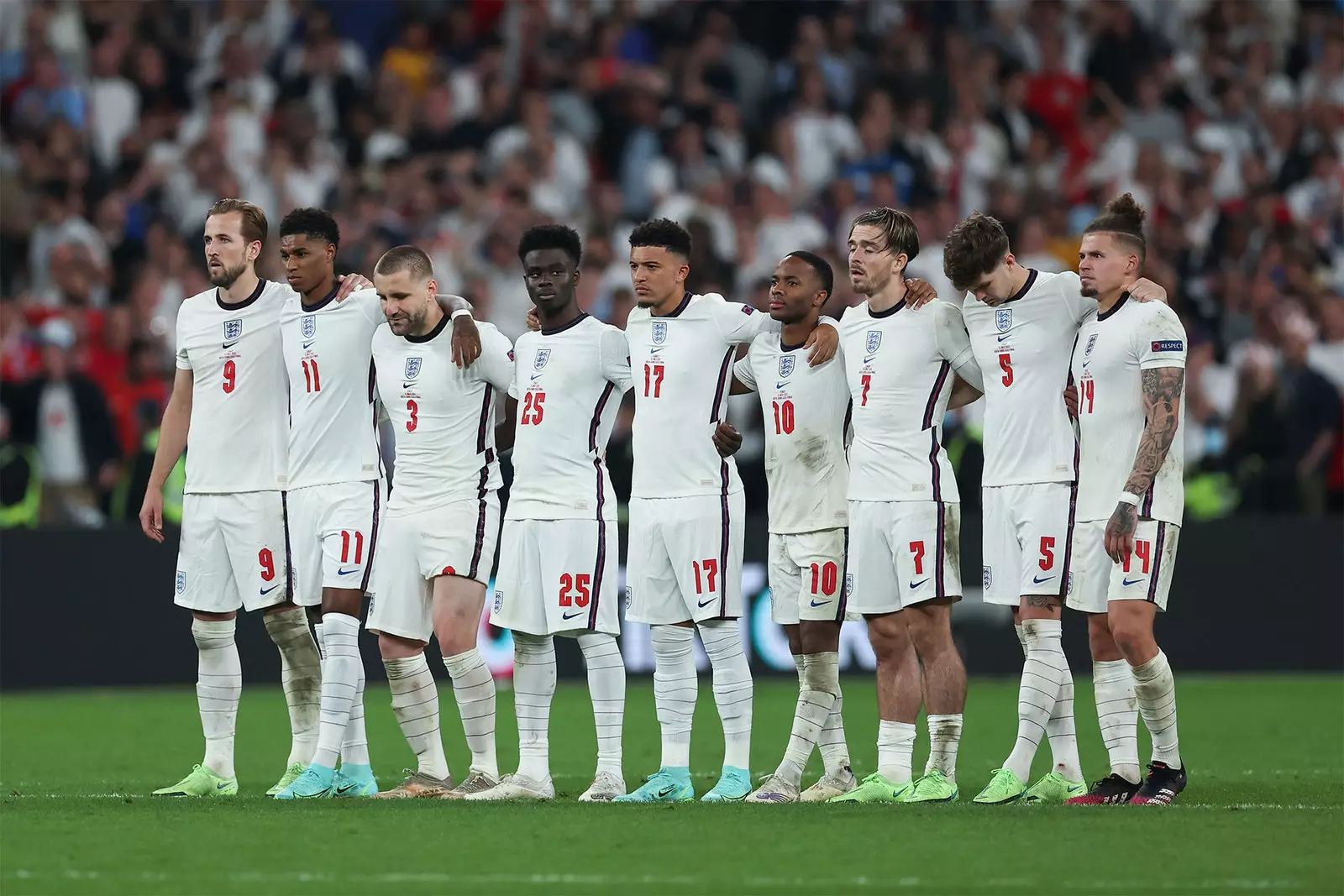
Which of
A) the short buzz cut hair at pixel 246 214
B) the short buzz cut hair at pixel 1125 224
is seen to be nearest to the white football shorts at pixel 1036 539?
the short buzz cut hair at pixel 1125 224

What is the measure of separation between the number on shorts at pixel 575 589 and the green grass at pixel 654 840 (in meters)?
0.94

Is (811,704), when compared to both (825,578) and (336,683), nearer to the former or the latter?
(825,578)

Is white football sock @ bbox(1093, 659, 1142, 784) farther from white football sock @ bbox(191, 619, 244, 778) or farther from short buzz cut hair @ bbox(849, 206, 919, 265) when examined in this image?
white football sock @ bbox(191, 619, 244, 778)

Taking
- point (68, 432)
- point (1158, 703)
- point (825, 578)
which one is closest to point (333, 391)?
point (825, 578)

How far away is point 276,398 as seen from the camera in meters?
10.8

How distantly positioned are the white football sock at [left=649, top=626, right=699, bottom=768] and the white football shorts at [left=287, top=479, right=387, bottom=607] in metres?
1.47

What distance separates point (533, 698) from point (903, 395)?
232cm

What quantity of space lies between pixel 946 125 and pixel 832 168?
167cm

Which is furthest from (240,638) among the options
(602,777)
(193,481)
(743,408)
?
(602,777)

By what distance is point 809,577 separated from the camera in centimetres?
1024

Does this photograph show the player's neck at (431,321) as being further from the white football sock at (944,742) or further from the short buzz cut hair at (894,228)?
the white football sock at (944,742)

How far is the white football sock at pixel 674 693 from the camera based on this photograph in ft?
33.3

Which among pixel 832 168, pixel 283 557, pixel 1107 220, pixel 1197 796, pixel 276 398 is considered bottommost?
pixel 1197 796

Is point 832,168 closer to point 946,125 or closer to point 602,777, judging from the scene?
point 946,125
